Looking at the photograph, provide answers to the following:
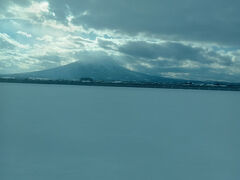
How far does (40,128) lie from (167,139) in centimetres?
411

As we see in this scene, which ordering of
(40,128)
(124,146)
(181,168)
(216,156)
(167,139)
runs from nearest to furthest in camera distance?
(181,168) < (216,156) < (124,146) < (167,139) < (40,128)

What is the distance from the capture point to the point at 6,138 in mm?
6906

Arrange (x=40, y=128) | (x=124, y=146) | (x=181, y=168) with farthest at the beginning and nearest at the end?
1. (x=40, y=128)
2. (x=124, y=146)
3. (x=181, y=168)

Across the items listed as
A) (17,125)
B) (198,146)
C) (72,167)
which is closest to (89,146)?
(72,167)

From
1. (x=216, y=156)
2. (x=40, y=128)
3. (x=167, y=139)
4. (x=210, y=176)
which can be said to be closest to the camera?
(x=210, y=176)

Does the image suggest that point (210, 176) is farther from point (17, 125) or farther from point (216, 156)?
point (17, 125)

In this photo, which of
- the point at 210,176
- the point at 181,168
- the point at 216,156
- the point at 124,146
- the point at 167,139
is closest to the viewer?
the point at 210,176

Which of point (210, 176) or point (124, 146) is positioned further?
point (124, 146)

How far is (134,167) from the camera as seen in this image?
16.6 feet

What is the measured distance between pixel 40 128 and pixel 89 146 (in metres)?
2.74

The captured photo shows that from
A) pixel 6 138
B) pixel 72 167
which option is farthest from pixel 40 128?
pixel 72 167

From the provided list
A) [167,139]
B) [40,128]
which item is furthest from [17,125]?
[167,139]

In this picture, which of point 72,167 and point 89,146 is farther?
point 89,146

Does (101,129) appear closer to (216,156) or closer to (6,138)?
(6,138)
